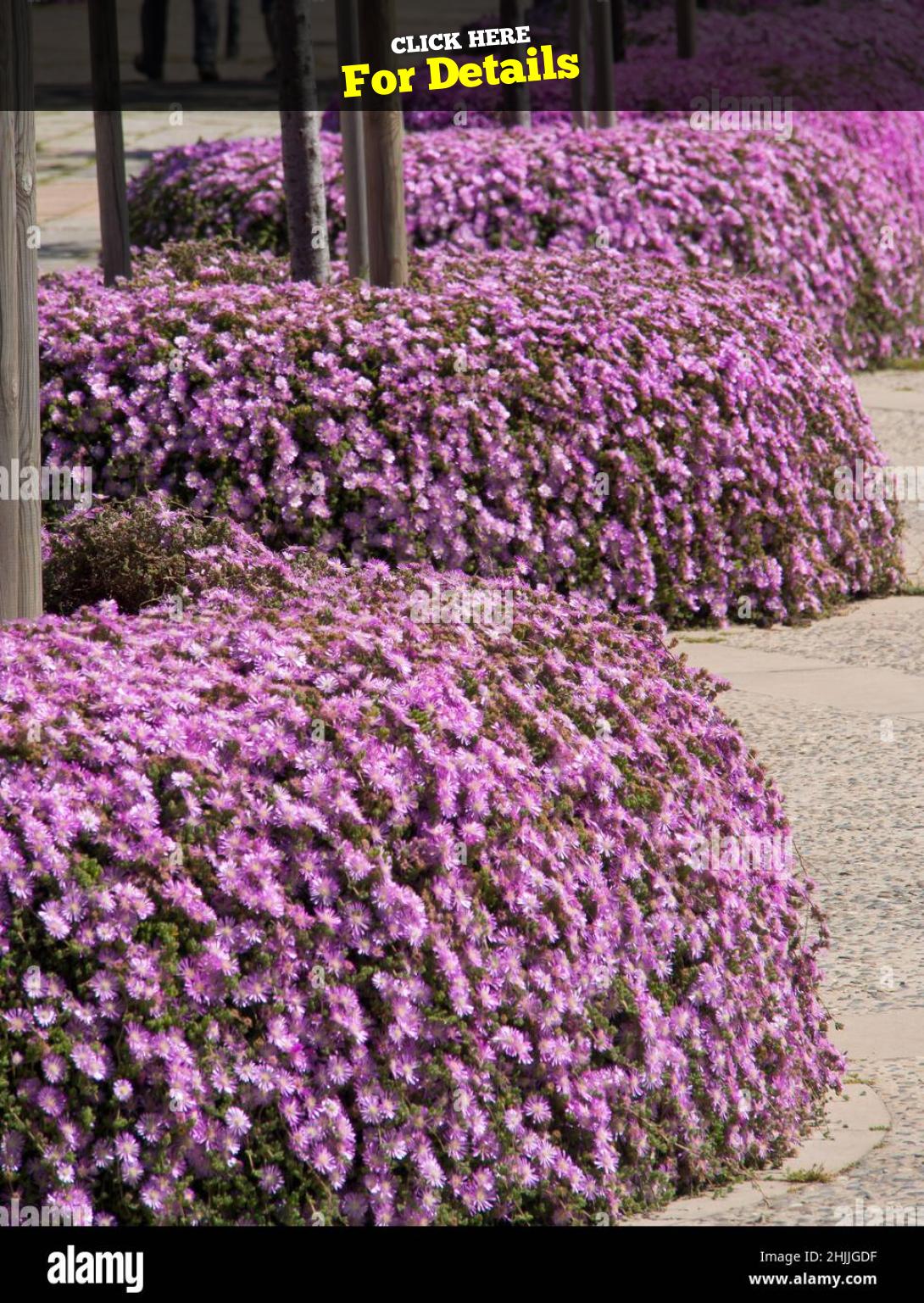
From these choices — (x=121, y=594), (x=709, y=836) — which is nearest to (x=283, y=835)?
(x=709, y=836)

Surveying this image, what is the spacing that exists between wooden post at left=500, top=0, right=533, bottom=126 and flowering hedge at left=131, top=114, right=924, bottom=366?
30 cm

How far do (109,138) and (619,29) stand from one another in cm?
1178

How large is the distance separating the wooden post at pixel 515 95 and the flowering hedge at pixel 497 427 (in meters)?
4.85

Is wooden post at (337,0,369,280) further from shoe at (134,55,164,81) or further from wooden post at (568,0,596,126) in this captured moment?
shoe at (134,55,164,81)

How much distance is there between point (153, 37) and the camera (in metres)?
28.2

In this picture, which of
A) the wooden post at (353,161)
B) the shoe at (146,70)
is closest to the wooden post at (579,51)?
the wooden post at (353,161)

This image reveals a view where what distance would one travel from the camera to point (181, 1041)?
3.01 metres

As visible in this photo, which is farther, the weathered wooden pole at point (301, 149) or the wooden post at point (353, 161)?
the wooden post at point (353, 161)

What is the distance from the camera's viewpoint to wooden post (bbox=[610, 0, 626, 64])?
18969 mm

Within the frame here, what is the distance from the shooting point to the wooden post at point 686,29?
55.5 ft

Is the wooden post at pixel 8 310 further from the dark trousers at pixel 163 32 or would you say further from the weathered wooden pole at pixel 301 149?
the dark trousers at pixel 163 32

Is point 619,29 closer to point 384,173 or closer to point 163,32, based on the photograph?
point 163,32
